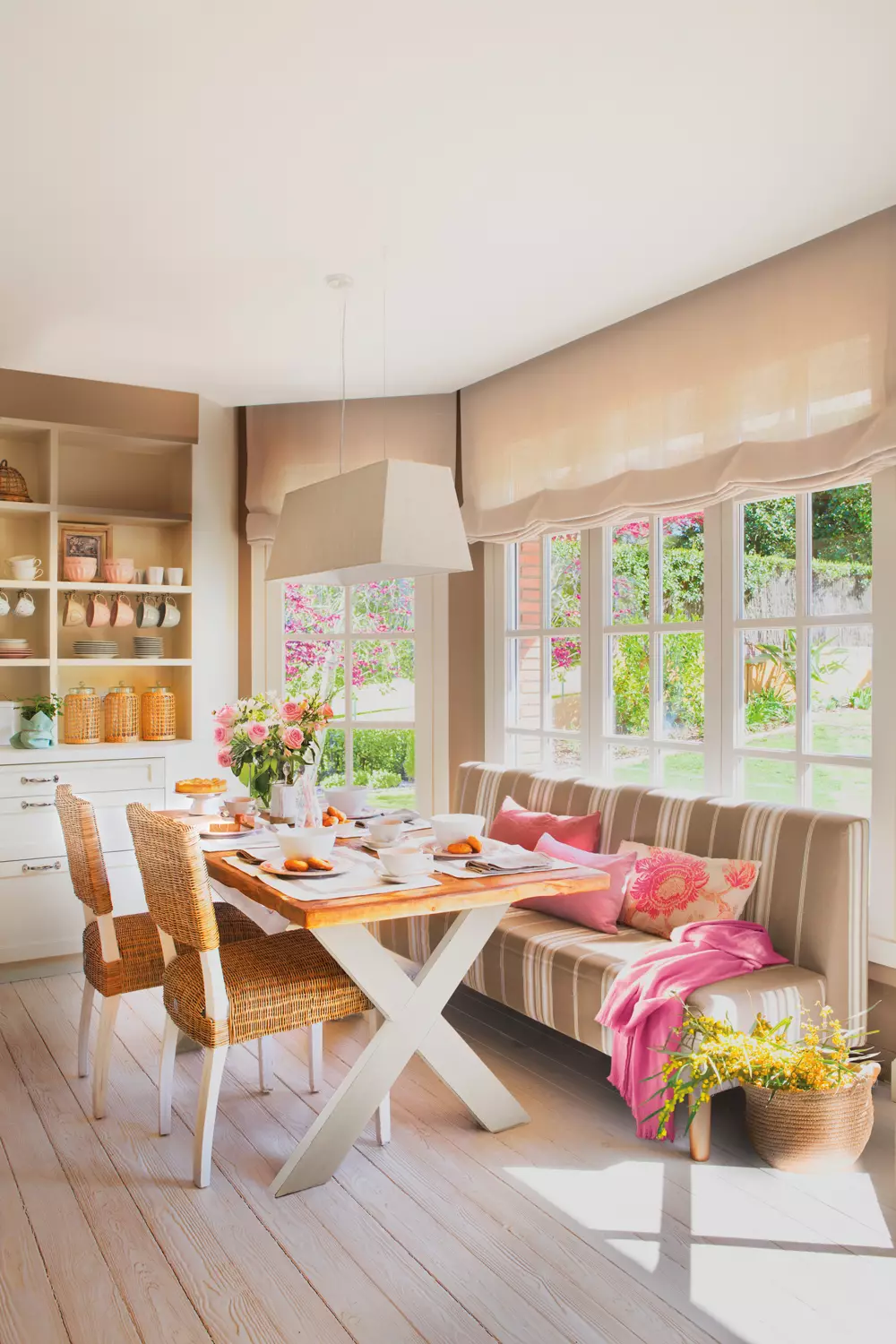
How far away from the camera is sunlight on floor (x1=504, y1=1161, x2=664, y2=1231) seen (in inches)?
90.2

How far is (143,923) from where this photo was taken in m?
3.16

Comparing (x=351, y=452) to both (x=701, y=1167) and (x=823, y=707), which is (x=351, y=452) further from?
(x=701, y=1167)

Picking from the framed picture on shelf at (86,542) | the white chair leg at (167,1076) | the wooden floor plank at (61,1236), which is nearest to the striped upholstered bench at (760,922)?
the white chair leg at (167,1076)

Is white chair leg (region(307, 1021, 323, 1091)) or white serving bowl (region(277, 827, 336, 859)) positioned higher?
white serving bowl (region(277, 827, 336, 859))

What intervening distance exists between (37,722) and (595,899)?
258 centimetres

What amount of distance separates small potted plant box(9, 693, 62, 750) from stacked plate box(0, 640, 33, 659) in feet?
0.67

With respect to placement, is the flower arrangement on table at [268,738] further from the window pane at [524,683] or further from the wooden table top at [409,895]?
the window pane at [524,683]

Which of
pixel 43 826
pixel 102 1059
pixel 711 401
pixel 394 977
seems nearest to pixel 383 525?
pixel 394 977

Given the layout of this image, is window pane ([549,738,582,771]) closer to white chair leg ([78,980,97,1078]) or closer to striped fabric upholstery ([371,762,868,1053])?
striped fabric upholstery ([371,762,868,1053])

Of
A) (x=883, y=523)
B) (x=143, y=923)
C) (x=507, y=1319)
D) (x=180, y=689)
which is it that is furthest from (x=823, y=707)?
(x=180, y=689)

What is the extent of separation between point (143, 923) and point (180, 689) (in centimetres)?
201

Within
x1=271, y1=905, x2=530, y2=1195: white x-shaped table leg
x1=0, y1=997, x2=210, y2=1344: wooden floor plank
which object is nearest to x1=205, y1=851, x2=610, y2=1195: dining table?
x1=271, y1=905, x2=530, y2=1195: white x-shaped table leg

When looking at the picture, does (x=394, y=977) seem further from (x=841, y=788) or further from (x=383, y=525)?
(x=841, y=788)

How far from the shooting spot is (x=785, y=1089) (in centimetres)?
249
